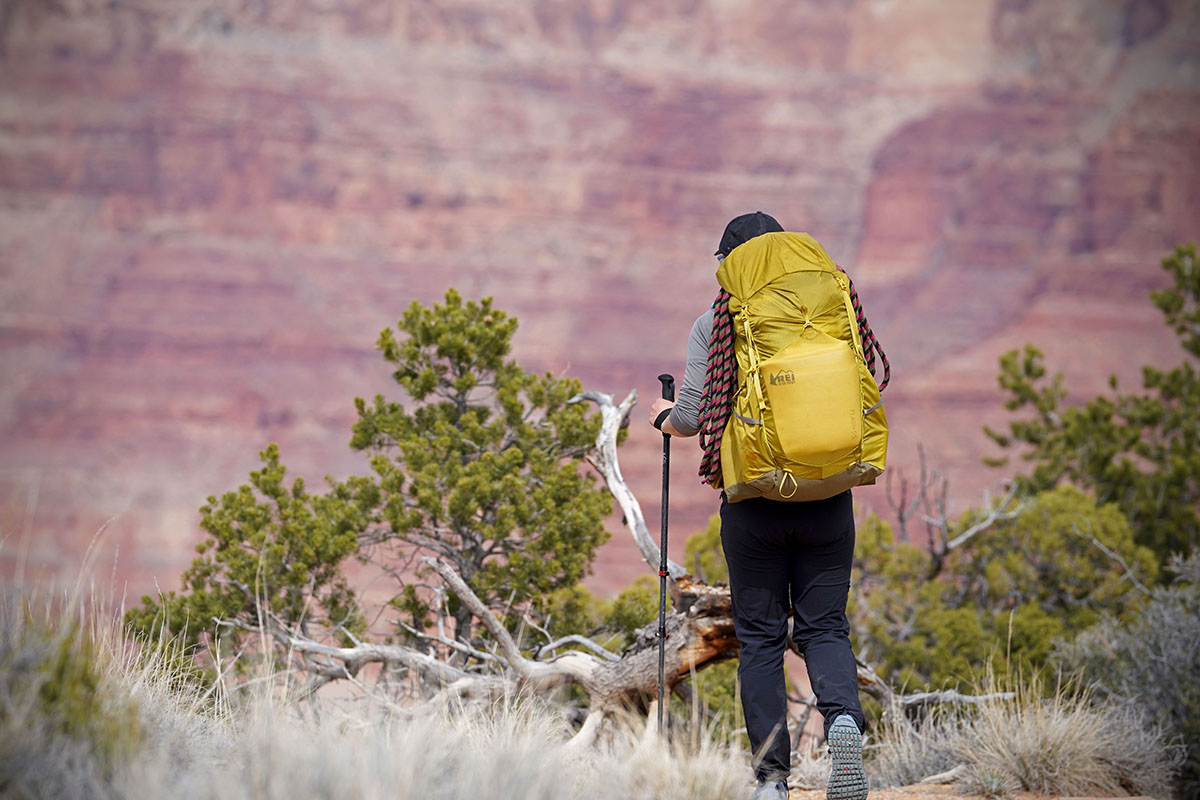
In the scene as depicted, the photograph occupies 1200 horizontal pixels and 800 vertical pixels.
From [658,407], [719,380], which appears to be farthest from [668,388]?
[719,380]

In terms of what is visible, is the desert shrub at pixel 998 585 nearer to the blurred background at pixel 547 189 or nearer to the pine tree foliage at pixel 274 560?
the pine tree foliage at pixel 274 560

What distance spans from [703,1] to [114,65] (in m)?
19.4

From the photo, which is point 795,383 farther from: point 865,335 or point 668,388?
point 668,388

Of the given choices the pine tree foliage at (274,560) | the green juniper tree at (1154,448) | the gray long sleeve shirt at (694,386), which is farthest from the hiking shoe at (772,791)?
the green juniper tree at (1154,448)

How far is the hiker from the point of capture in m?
3.08

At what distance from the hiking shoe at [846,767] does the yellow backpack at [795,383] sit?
2.24 ft

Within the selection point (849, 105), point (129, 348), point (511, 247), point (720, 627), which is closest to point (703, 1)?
point (849, 105)

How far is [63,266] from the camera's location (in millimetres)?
32844

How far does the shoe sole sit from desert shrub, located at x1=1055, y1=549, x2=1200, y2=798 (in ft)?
9.32

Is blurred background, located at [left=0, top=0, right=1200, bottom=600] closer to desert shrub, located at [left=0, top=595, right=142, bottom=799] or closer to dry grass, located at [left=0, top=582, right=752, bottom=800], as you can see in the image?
dry grass, located at [left=0, top=582, right=752, bottom=800]

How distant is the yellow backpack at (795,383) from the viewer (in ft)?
9.92

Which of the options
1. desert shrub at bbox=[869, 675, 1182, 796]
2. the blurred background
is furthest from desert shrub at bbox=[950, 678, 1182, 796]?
the blurred background

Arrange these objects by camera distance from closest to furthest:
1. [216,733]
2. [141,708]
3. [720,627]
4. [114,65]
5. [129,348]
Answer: [141,708] < [216,733] < [720,627] < [129,348] < [114,65]

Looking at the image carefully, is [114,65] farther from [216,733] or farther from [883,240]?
[216,733]
